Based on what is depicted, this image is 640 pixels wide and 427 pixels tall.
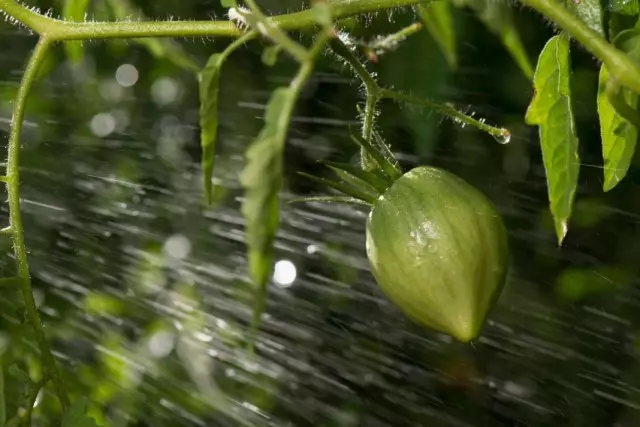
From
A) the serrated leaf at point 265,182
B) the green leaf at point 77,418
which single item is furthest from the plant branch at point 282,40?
the green leaf at point 77,418

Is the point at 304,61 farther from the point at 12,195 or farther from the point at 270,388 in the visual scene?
the point at 270,388

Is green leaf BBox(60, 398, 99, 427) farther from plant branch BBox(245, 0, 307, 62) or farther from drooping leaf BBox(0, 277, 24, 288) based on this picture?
plant branch BBox(245, 0, 307, 62)

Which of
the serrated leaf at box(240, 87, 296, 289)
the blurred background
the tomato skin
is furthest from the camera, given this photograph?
the blurred background

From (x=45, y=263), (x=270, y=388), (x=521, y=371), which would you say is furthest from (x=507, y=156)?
(x=45, y=263)

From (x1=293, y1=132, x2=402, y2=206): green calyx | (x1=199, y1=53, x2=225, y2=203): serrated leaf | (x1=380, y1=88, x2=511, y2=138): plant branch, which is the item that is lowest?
(x1=293, y1=132, x2=402, y2=206): green calyx

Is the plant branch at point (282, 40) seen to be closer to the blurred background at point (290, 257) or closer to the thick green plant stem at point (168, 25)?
the thick green plant stem at point (168, 25)

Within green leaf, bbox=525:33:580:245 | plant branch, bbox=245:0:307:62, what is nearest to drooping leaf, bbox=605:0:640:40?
green leaf, bbox=525:33:580:245
